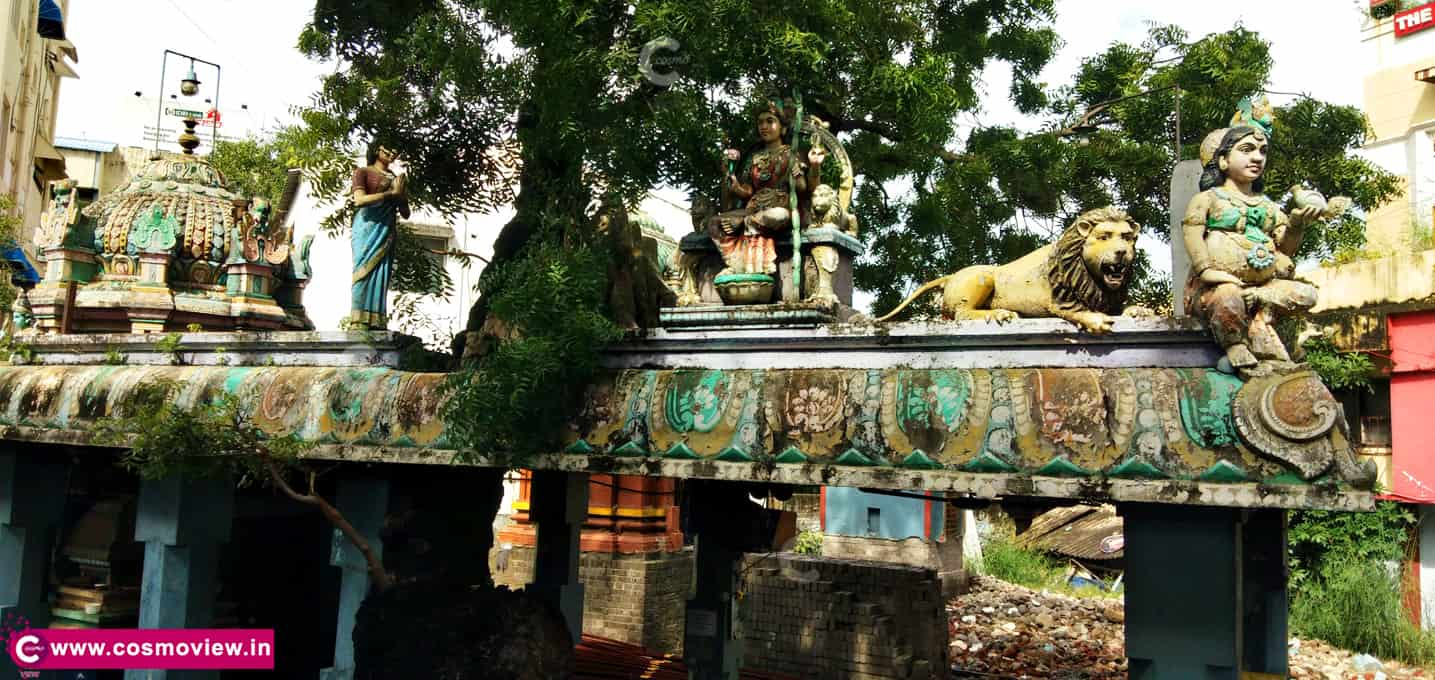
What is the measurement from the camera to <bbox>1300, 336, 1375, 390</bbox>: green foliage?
17.1m

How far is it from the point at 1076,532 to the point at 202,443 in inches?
792

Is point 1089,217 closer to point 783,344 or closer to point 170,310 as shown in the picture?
point 783,344

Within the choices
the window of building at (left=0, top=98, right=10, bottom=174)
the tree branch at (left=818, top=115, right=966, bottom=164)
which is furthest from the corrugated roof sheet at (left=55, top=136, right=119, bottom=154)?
the tree branch at (left=818, top=115, right=966, bottom=164)

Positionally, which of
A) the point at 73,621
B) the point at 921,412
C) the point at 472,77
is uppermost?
the point at 472,77

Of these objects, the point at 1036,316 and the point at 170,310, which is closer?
the point at 1036,316

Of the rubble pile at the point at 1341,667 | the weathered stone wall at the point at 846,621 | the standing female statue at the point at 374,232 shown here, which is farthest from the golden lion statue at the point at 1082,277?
the rubble pile at the point at 1341,667

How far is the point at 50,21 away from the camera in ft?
104

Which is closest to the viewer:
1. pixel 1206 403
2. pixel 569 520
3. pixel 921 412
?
pixel 1206 403

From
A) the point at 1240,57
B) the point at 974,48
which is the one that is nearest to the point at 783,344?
the point at 974,48

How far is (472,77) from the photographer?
27.7 ft

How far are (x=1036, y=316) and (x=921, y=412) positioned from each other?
0.92 m

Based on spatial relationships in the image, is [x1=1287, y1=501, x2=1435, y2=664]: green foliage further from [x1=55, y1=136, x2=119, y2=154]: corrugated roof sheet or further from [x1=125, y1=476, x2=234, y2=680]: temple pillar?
[x1=55, y1=136, x2=119, y2=154]: corrugated roof sheet

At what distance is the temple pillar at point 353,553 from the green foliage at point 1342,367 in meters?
14.8

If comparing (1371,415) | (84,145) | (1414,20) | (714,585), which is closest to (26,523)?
(714,585)
